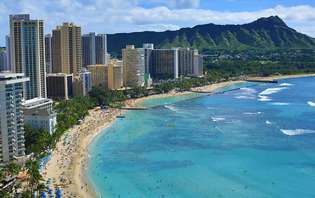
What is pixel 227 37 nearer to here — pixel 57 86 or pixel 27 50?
pixel 57 86

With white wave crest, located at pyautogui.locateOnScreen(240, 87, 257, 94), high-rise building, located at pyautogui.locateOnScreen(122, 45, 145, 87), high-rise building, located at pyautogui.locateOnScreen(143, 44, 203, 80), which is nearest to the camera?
white wave crest, located at pyautogui.locateOnScreen(240, 87, 257, 94)

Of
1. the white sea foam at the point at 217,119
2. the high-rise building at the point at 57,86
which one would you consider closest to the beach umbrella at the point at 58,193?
the white sea foam at the point at 217,119

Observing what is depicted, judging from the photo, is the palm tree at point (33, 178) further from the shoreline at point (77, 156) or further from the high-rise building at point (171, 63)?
the high-rise building at point (171, 63)

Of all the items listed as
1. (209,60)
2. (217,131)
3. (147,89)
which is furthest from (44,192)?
(209,60)

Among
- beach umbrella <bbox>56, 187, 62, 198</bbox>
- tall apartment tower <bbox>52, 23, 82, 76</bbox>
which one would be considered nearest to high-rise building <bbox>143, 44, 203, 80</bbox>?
tall apartment tower <bbox>52, 23, 82, 76</bbox>

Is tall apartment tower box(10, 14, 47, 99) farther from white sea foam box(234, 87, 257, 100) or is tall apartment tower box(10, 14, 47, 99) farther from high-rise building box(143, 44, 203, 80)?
high-rise building box(143, 44, 203, 80)
